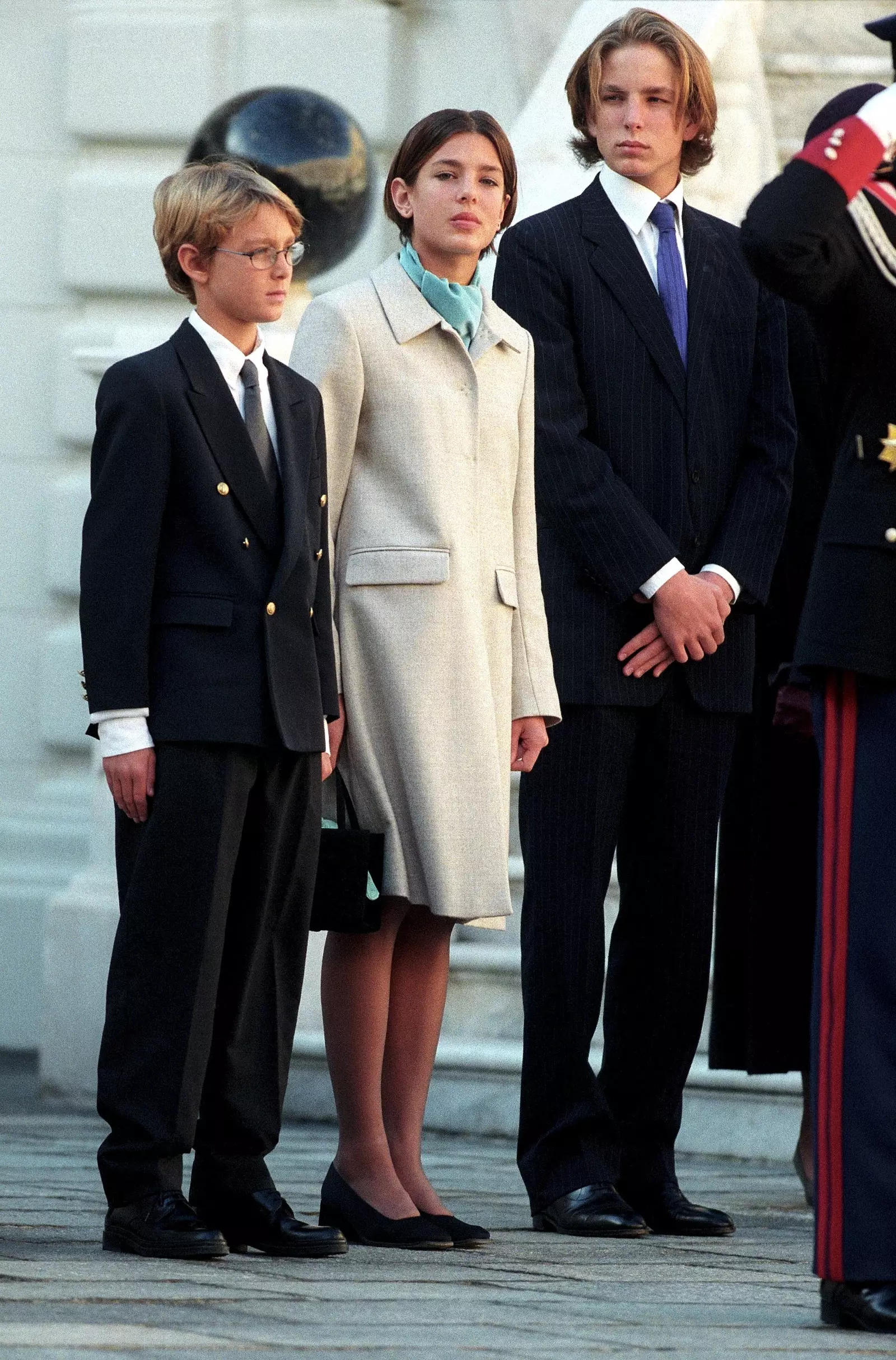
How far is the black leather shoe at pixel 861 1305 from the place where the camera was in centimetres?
301

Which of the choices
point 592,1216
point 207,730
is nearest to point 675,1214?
point 592,1216

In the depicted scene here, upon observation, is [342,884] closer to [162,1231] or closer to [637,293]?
[162,1231]

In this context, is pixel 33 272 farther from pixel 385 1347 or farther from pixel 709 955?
pixel 385 1347

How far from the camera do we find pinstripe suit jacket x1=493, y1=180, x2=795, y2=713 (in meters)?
4.17

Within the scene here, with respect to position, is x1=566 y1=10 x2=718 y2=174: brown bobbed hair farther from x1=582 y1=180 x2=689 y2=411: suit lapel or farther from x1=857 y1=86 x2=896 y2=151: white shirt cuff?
x1=857 y1=86 x2=896 y2=151: white shirt cuff

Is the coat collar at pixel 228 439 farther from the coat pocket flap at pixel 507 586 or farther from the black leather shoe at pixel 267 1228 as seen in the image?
the black leather shoe at pixel 267 1228

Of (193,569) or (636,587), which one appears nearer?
(193,569)

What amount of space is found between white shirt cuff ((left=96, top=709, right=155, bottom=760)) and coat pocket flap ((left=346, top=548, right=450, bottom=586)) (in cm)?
51

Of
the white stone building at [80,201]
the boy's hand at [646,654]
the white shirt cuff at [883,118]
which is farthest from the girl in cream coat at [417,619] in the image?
the white stone building at [80,201]

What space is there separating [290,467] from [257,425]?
3.2 inches

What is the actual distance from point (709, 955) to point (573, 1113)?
0.39 metres

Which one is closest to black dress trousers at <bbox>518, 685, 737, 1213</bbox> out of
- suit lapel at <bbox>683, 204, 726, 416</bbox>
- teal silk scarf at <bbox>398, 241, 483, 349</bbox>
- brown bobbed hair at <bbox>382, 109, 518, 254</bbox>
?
suit lapel at <bbox>683, 204, 726, 416</bbox>

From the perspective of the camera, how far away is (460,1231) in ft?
12.3

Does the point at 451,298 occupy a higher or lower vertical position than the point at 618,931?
higher
